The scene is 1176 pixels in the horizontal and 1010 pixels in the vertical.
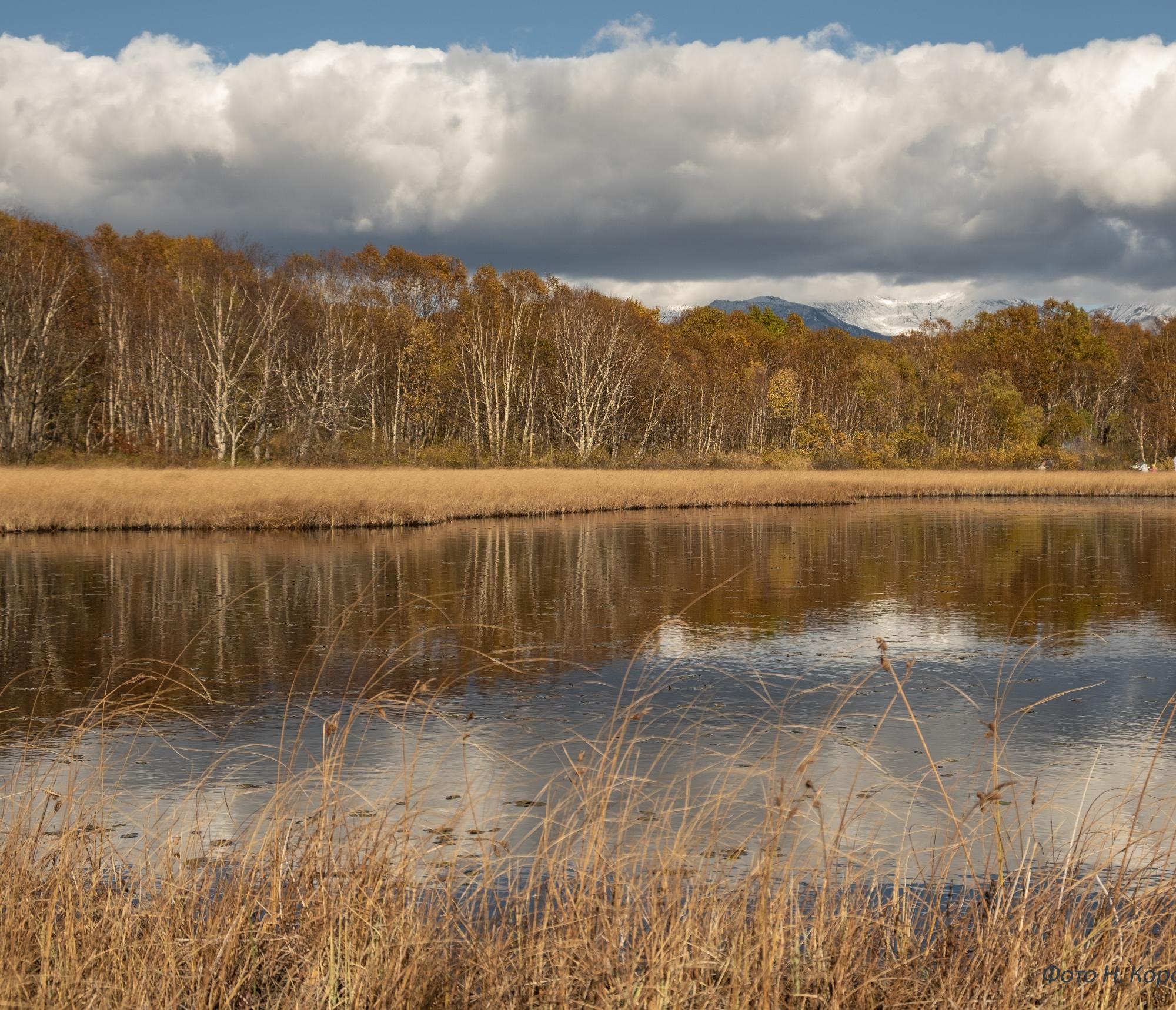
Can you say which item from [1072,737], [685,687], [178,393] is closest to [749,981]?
[1072,737]

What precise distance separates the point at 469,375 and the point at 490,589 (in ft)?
151

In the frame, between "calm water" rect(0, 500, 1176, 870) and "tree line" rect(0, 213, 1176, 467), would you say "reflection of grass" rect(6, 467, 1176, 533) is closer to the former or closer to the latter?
"calm water" rect(0, 500, 1176, 870)

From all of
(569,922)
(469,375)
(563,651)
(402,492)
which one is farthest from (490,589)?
(469,375)

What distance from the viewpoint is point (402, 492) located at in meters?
31.3

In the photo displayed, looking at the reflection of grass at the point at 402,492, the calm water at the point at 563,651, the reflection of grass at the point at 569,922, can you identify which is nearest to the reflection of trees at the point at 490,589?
the calm water at the point at 563,651

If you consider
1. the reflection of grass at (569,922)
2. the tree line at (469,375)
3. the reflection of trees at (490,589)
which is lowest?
the reflection of trees at (490,589)

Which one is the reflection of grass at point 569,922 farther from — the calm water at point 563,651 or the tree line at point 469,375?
the tree line at point 469,375

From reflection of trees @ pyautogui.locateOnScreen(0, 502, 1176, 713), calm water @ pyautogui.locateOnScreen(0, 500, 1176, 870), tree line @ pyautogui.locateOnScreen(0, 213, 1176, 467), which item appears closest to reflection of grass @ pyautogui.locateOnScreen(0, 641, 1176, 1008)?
calm water @ pyautogui.locateOnScreen(0, 500, 1176, 870)

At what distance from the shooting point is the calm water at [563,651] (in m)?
7.38

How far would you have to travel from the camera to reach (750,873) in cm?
411

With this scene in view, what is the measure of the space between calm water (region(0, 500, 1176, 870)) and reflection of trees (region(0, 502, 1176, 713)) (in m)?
0.08

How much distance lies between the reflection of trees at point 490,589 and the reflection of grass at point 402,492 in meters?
1.57

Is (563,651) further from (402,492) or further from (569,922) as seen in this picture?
(402,492)

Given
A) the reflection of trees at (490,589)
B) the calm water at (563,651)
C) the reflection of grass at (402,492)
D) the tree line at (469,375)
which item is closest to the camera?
the calm water at (563,651)
